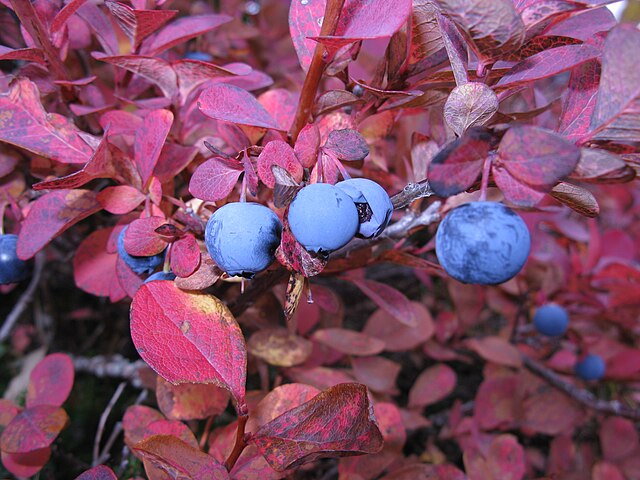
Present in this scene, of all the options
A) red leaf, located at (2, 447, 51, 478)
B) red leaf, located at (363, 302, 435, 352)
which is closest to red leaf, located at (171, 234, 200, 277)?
red leaf, located at (2, 447, 51, 478)

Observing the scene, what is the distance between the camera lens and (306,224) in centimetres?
44

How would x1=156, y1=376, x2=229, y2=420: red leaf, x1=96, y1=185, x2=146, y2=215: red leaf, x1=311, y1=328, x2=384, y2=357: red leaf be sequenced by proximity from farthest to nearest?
x1=311, y1=328, x2=384, y2=357: red leaf
x1=156, y1=376, x2=229, y2=420: red leaf
x1=96, y1=185, x2=146, y2=215: red leaf

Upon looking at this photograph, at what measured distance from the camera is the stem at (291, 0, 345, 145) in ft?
1.69

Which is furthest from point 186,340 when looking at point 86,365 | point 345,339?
point 86,365

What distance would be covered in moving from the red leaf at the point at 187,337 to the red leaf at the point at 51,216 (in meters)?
0.16

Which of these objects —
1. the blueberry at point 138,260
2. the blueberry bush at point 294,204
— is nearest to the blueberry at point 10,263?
the blueberry bush at point 294,204

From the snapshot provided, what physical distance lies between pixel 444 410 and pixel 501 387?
12.1 inches

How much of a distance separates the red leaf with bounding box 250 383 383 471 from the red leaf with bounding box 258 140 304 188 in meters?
0.24

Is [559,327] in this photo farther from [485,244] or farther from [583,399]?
[485,244]

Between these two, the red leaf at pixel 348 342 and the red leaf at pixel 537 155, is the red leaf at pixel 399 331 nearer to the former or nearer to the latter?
the red leaf at pixel 348 342

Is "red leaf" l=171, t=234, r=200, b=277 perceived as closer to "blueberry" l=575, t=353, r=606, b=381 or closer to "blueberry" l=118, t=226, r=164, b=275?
"blueberry" l=118, t=226, r=164, b=275

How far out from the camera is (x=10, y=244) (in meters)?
0.74

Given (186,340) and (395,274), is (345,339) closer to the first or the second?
(186,340)

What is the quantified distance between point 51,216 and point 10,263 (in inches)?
5.9
